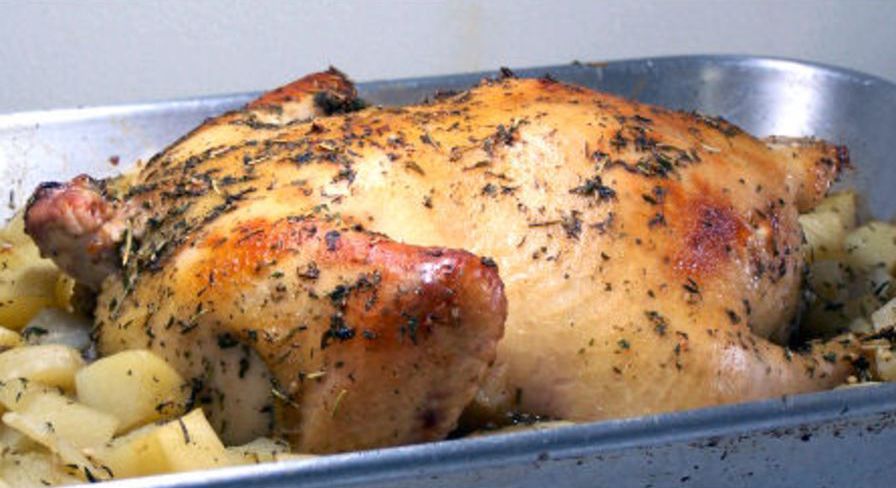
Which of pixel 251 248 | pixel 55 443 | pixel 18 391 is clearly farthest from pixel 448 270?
pixel 18 391

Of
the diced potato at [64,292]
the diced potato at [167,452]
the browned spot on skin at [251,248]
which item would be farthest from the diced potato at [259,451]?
the diced potato at [64,292]

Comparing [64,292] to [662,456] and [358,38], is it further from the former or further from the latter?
[358,38]

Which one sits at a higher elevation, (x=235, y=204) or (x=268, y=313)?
(x=235, y=204)

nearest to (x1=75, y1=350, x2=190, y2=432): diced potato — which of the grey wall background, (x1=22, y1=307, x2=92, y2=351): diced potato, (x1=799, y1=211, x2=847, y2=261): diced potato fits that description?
(x1=22, y1=307, x2=92, y2=351): diced potato

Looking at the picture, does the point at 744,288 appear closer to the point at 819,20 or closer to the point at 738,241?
the point at 738,241

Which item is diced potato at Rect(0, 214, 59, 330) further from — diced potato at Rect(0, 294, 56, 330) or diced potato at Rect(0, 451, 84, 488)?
diced potato at Rect(0, 451, 84, 488)

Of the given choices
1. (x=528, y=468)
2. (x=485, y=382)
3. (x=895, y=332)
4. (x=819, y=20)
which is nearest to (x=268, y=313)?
(x=485, y=382)
